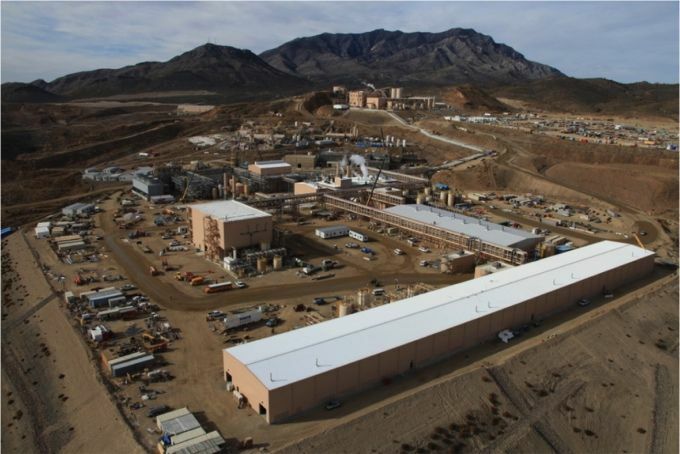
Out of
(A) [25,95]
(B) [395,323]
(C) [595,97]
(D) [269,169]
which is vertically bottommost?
(B) [395,323]

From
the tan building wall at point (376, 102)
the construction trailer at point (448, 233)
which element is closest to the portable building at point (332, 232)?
the construction trailer at point (448, 233)

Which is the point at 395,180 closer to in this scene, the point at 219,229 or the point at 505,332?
the point at 219,229

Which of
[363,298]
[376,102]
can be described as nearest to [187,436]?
[363,298]

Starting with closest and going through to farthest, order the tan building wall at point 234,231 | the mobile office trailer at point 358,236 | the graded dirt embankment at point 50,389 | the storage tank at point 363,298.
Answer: the graded dirt embankment at point 50,389 < the storage tank at point 363,298 < the tan building wall at point 234,231 < the mobile office trailer at point 358,236

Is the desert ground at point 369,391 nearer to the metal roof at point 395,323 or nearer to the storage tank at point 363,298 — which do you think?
the metal roof at point 395,323

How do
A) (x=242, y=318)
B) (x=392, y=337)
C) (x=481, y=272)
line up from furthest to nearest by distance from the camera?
(x=481, y=272)
(x=242, y=318)
(x=392, y=337)

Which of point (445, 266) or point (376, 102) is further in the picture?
point (376, 102)

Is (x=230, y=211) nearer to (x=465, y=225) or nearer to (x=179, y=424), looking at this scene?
(x=465, y=225)
